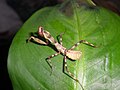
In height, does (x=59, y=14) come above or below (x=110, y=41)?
above

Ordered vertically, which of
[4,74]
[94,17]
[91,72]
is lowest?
[4,74]

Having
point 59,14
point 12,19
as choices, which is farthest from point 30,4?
point 59,14

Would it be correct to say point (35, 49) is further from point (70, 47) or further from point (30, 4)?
point (30, 4)

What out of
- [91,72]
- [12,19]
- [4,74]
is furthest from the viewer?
[12,19]

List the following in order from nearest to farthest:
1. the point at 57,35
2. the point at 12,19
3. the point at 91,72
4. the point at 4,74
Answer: the point at 91,72 → the point at 57,35 → the point at 4,74 → the point at 12,19

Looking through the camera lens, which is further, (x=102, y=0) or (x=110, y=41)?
(x=102, y=0)

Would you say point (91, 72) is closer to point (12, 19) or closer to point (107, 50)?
point (107, 50)
